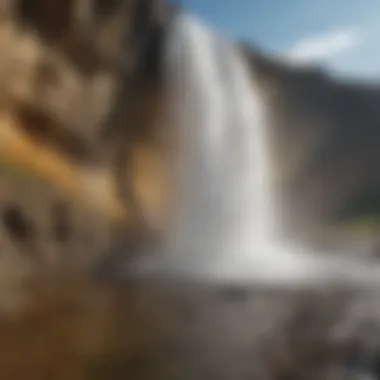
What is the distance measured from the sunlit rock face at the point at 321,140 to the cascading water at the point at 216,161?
17cm

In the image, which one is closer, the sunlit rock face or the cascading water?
the sunlit rock face

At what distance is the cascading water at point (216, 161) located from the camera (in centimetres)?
331

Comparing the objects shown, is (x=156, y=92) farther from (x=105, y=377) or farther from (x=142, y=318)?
(x=105, y=377)

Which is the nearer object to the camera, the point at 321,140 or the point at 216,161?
the point at 321,140

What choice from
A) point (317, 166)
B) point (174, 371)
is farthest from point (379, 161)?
point (174, 371)

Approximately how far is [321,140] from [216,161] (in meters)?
0.80

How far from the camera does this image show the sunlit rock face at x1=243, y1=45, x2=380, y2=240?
2816 mm

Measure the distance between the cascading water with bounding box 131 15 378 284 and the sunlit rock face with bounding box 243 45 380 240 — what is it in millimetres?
171

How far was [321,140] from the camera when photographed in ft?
11.8

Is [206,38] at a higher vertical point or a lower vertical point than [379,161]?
higher

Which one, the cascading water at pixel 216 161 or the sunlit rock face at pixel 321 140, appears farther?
the cascading water at pixel 216 161

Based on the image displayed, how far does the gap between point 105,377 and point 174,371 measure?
20cm

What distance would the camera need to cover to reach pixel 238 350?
1749mm

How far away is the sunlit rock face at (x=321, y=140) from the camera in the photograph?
9.24 ft
